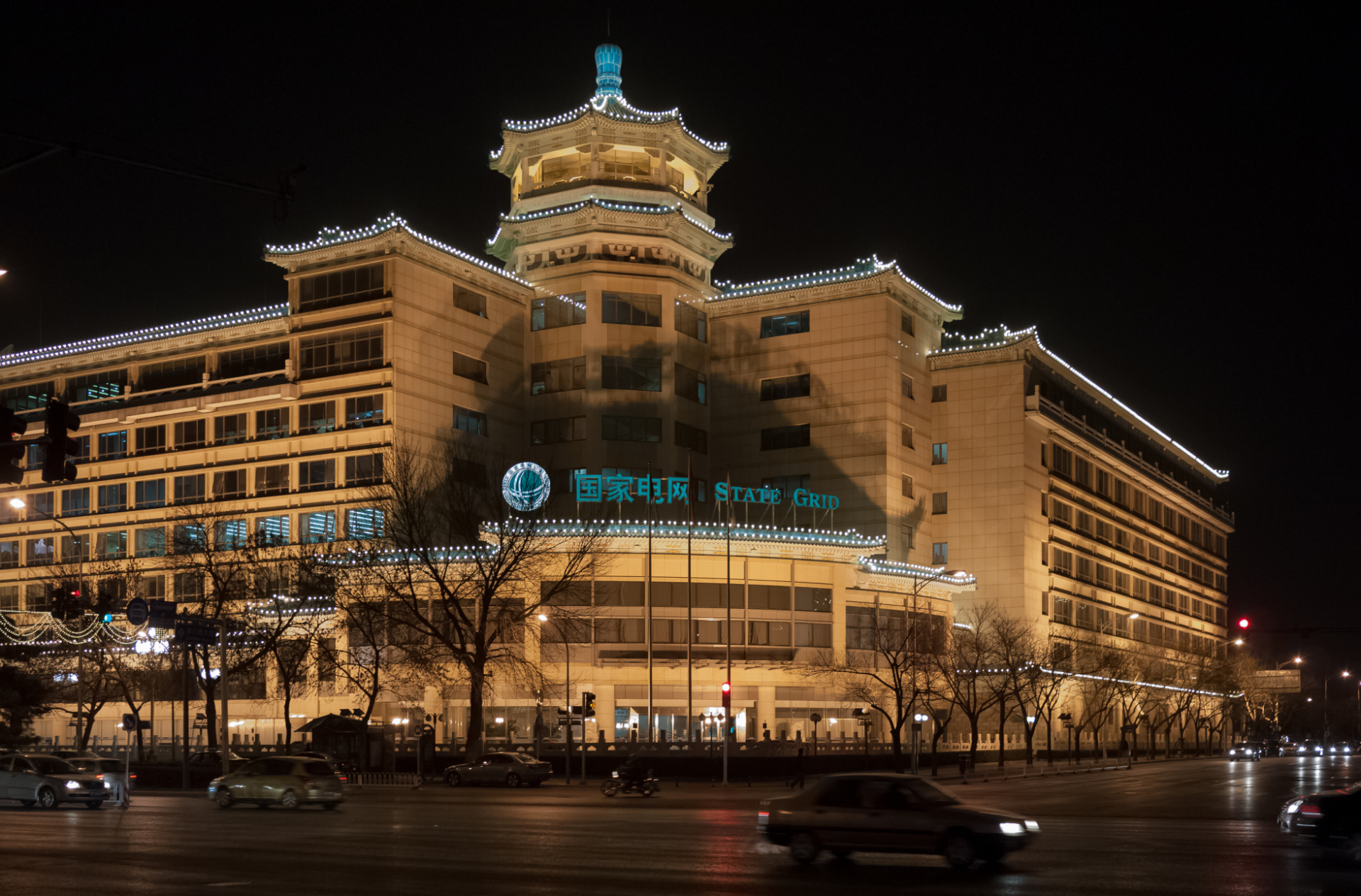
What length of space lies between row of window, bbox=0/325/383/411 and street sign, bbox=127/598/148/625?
1687 inches

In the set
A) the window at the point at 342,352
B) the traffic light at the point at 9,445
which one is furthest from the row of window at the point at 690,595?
the traffic light at the point at 9,445

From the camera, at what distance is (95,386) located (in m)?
105

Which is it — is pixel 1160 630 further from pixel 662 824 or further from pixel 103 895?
pixel 103 895

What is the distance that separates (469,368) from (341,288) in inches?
396

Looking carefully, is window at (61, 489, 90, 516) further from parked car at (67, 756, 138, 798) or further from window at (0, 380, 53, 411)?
parked car at (67, 756, 138, 798)

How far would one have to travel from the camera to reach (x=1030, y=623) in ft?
329

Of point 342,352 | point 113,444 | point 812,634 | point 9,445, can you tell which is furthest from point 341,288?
point 9,445

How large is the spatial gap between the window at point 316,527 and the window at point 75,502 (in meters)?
21.8

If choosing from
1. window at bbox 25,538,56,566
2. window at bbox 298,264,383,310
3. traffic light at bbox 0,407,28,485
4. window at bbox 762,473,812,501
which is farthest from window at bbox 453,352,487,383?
traffic light at bbox 0,407,28,485

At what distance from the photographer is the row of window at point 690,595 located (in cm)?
7794

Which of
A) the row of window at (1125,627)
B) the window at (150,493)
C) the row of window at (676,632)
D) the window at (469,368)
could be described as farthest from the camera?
the row of window at (1125,627)

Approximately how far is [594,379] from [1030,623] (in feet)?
120

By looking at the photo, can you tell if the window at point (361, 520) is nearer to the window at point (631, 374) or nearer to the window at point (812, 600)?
the window at point (631, 374)

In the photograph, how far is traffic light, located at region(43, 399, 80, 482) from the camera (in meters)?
22.2
